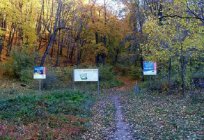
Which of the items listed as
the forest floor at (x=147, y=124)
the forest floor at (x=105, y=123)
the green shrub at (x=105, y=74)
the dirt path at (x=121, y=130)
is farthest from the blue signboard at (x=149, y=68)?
the dirt path at (x=121, y=130)

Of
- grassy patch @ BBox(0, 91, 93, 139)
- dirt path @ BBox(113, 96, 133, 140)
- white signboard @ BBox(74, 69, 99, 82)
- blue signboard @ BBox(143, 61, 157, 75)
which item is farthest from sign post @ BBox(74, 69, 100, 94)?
dirt path @ BBox(113, 96, 133, 140)

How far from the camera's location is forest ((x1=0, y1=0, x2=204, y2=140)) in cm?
1278

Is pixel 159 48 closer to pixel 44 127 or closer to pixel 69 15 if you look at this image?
pixel 44 127

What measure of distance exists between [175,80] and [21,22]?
24.3 metres

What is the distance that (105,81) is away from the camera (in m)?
40.5

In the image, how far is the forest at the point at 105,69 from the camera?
12.8 m

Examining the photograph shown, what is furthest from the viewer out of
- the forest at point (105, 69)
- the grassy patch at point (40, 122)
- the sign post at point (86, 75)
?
the sign post at point (86, 75)

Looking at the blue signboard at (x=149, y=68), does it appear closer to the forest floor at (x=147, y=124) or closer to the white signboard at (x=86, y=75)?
the white signboard at (x=86, y=75)

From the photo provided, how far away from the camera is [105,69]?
4103 centimetres

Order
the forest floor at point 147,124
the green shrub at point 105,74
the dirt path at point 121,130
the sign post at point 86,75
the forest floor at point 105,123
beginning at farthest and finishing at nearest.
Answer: the green shrub at point 105,74, the sign post at point 86,75, the forest floor at point 147,124, the dirt path at point 121,130, the forest floor at point 105,123

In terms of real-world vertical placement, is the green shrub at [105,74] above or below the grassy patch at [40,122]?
above

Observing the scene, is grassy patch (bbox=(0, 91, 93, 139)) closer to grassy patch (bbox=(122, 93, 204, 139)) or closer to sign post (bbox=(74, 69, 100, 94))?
grassy patch (bbox=(122, 93, 204, 139))

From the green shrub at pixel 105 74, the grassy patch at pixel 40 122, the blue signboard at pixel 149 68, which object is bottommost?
the grassy patch at pixel 40 122

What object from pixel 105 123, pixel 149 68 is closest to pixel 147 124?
pixel 105 123
